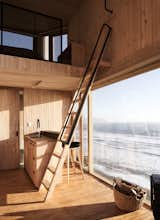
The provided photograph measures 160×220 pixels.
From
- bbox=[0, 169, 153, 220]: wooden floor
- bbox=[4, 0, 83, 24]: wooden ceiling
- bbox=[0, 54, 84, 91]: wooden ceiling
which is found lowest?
bbox=[0, 169, 153, 220]: wooden floor

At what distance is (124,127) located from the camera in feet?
22.0

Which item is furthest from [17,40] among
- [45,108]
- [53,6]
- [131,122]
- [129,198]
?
[131,122]

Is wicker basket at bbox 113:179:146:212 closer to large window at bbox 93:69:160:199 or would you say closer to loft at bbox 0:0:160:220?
loft at bbox 0:0:160:220

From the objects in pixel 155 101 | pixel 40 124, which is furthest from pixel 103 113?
pixel 40 124

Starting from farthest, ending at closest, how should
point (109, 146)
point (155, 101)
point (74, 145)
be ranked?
point (109, 146) → point (155, 101) → point (74, 145)

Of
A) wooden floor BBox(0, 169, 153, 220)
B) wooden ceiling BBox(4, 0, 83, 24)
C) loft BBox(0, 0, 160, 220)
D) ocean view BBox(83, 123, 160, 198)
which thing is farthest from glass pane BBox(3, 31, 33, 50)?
wooden floor BBox(0, 169, 153, 220)

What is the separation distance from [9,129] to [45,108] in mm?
1128

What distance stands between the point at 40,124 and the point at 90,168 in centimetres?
190

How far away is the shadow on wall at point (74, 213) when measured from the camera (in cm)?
242

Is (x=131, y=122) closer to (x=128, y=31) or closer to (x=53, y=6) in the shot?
(x=128, y=31)

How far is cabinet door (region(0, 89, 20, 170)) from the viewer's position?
4.70 meters

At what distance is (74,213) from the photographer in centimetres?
252

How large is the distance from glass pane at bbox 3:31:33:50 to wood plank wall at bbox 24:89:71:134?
4.71 feet

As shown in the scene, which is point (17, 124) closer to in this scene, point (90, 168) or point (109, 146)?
point (90, 168)
